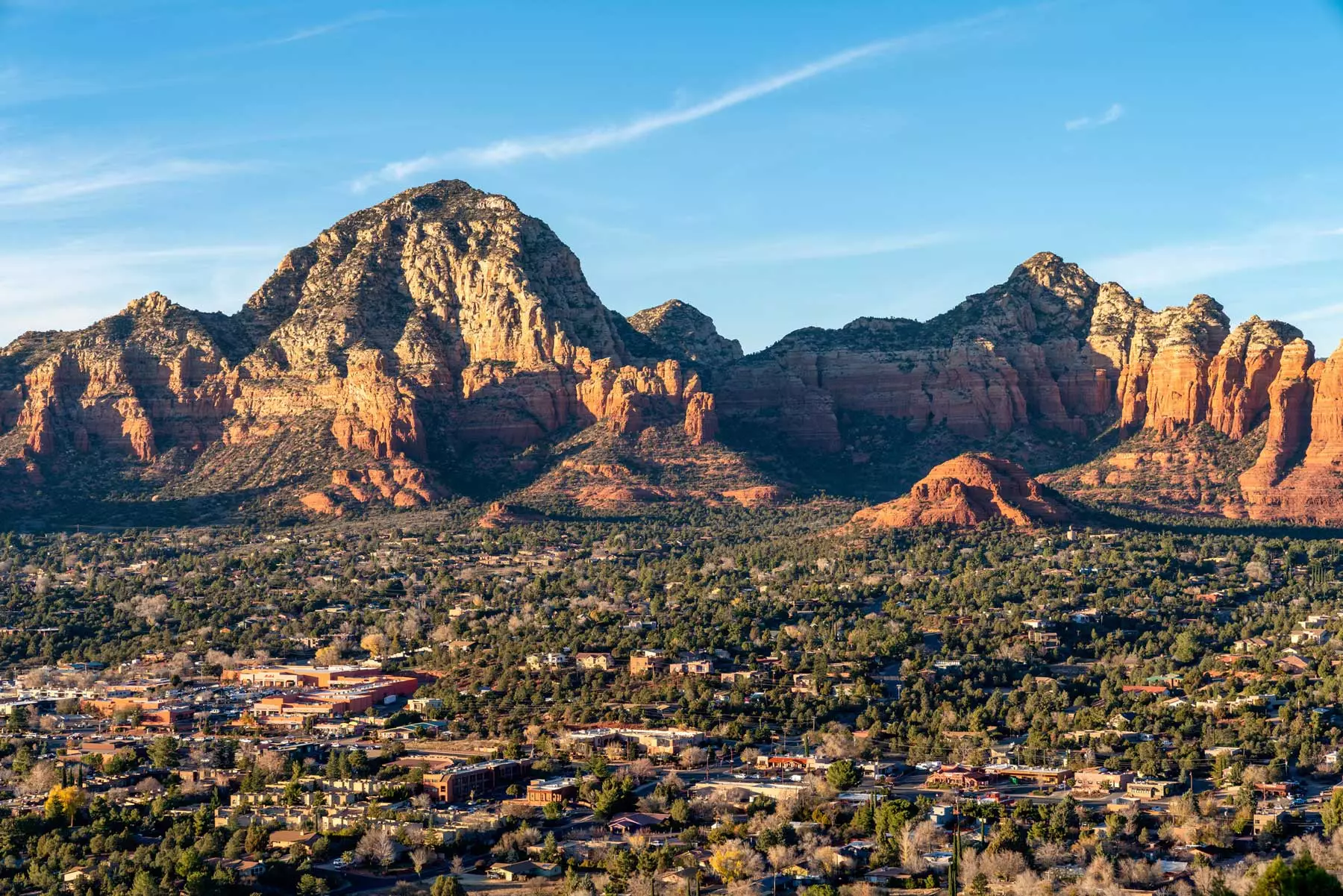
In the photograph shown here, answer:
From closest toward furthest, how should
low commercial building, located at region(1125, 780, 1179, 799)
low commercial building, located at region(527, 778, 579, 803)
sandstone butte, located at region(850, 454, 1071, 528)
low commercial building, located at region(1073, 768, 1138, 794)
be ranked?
low commercial building, located at region(1125, 780, 1179, 799), low commercial building, located at region(527, 778, 579, 803), low commercial building, located at region(1073, 768, 1138, 794), sandstone butte, located at region(850, 454, 1071, 528)

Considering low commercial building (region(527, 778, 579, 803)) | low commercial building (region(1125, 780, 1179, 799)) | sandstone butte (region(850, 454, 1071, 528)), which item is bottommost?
low commercial building (region(1125, 780, 1179, 799))

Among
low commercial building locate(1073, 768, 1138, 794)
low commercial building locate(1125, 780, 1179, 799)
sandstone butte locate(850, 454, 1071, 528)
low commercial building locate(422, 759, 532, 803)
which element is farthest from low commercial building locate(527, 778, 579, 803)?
sandstone butte locate(850, 454, 1071, 528)

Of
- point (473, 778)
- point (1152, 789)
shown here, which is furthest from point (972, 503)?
point (473, 778)

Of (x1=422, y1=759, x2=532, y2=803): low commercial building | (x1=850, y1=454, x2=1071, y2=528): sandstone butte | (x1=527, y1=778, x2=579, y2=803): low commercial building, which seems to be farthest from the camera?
(x1=850, y1=454, x2=1071, y2=528): sandstone butte

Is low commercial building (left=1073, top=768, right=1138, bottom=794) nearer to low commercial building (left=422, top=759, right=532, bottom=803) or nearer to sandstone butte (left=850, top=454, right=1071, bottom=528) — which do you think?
low commercial building (left=422, top=759, right=532, bottom=803)

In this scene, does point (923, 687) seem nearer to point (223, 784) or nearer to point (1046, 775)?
point (1046, 775)

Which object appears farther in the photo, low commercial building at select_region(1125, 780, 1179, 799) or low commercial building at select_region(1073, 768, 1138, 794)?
low commercial building at select_region(1073, 768, 1138, 794)

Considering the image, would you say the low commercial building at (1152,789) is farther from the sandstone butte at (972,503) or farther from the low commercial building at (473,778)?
the sandstone butte at (972,503)

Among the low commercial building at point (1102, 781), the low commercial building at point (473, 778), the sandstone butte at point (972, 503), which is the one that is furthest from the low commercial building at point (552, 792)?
the sandstone butte at point (972, 503)
